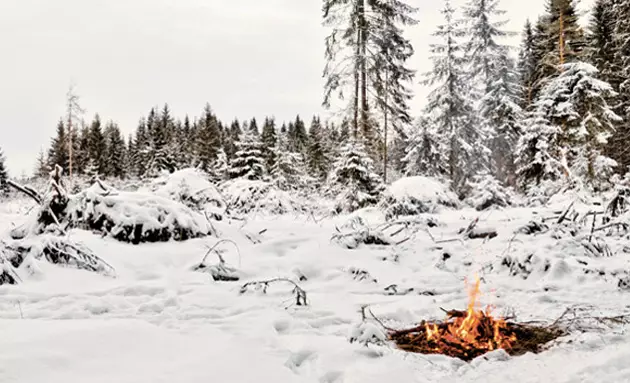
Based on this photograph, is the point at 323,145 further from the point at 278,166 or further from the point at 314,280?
the point at 314,280

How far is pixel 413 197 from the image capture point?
9766 millimetres

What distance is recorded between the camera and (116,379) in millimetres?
2020

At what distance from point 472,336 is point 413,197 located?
22.6 feet

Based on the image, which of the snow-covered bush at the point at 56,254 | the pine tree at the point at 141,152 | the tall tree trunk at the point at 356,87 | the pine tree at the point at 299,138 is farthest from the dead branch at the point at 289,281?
the pine tree at the point at 299,138

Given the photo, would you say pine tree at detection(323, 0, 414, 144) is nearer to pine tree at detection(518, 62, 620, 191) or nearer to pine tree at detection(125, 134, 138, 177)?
pine tree at detection(518, 62, 620, 191)

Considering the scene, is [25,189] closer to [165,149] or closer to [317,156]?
[165,149]

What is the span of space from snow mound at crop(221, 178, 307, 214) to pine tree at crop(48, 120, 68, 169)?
35214mm

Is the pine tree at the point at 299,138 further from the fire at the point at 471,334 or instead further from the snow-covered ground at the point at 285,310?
the fire at the point at 471,334

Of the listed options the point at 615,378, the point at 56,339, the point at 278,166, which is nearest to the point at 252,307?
the point at 56,339

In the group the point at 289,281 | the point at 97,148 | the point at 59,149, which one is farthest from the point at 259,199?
the point at 97,148

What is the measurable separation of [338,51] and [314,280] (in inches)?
512

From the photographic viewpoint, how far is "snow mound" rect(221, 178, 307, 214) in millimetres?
11180

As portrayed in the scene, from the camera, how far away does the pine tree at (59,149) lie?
4266 centimetres

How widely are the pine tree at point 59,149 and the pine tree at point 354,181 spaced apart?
37.4 metres
